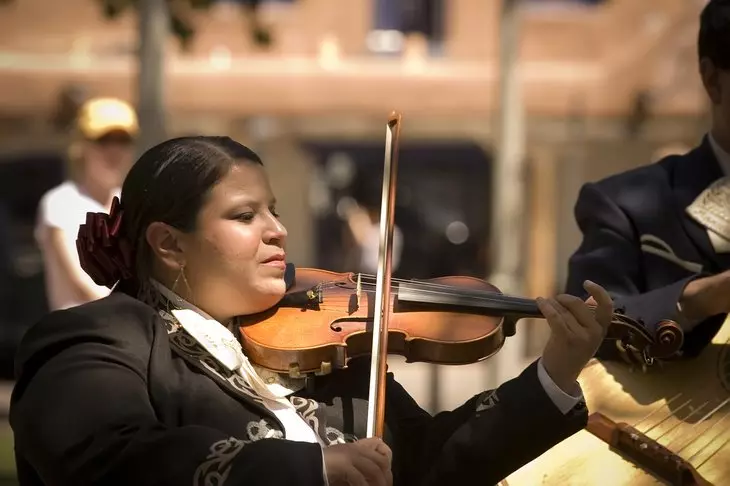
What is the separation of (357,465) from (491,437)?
39 cm

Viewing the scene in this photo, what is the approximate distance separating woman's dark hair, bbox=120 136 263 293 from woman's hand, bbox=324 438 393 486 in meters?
0.51

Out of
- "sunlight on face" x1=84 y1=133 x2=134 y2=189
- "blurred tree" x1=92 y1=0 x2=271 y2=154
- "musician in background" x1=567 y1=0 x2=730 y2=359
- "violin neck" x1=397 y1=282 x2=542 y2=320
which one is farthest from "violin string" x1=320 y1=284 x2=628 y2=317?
"blurred tree" x1=92 y1=0 x2=271 y2=154

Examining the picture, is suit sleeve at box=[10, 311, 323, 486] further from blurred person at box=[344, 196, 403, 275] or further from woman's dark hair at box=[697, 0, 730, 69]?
blurred person at box=[344, 196, 403, 275]

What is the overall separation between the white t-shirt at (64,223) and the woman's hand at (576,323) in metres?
2.51

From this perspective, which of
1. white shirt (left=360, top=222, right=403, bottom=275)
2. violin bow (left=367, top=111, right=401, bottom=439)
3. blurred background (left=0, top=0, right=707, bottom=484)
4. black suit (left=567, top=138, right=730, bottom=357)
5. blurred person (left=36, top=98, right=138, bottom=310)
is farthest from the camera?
blurred background (left=0, top=0, right=707, bottom=484)

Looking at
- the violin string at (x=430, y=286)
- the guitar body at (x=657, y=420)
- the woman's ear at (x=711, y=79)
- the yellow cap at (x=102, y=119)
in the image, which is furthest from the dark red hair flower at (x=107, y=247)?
the yellow cap at (x=102, y=119)

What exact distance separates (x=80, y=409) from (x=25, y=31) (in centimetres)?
1220

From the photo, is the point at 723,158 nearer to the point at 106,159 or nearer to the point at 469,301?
the point at 469,301

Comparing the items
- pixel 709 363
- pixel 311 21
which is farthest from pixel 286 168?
pixel 709 363

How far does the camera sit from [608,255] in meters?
2.51

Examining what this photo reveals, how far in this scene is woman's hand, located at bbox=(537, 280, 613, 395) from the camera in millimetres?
1981

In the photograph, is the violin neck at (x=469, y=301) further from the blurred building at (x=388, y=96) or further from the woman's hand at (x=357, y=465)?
the blurred building at (x=388, y=96)

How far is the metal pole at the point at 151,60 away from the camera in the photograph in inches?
230

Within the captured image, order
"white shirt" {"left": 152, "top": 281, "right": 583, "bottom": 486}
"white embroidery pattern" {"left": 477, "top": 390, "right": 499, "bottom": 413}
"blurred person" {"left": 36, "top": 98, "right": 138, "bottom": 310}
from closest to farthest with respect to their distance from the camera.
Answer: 1. "white shirt" {"left": 152, "top": 281, "right": 583, "bottom": 486}
2. "white embroidery pattern" {"left": 477, "top": 390, "right": 499, "bottom": 413}
3. "blurred person" {"left": 36, "top": 98, "right": 138, "bottom": 310}
